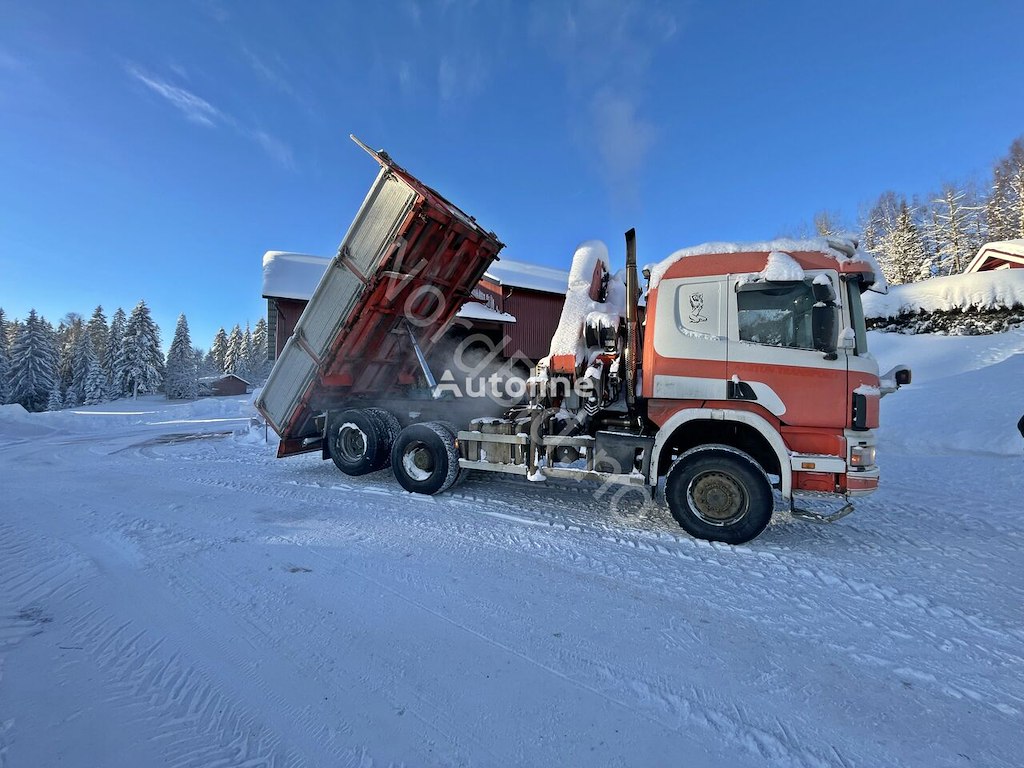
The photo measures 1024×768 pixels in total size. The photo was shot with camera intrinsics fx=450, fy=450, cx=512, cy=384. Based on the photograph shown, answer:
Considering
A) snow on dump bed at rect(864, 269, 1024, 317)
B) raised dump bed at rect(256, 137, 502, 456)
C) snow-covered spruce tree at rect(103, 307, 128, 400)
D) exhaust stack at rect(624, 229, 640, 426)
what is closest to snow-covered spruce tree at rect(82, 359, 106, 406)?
snow-covered spruce tree at rect(103, 307, 128, 400)

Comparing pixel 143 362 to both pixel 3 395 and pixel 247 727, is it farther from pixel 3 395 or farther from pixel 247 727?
pixel 247 727

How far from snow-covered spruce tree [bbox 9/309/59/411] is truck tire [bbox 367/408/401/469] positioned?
51398 mm

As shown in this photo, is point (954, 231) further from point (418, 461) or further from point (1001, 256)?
point (418, 461)

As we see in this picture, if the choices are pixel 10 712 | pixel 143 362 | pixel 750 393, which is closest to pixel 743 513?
pixel 750 393

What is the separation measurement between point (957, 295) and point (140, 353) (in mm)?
61994

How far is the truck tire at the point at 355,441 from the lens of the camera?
6.70 meters

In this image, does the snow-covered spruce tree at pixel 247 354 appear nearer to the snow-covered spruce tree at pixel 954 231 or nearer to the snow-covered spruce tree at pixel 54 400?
the snow-covered spruce tree at pixel 54 400

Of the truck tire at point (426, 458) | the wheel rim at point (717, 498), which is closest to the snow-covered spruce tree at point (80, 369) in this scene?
→ the truck tire at point (426, 458)

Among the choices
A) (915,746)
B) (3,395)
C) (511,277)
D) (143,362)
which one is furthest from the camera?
(143,362)

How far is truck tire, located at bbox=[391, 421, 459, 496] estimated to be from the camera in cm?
598

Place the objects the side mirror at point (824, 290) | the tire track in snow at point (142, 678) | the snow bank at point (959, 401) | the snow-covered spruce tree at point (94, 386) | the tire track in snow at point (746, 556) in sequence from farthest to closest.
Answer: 1. the snow-covered spruce tree at point (94, 386)
2. the snow bank at point (959, 401)
3. the side mirror at point (824, 290)
4. the tire track in snow at point (746, 556)
5. the tire track in snow at point (142, 678)

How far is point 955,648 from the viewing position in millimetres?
2703

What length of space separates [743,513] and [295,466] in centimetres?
712

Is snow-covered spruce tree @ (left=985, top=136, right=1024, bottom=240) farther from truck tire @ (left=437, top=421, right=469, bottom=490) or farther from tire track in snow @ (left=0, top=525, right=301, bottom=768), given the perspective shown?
tire track in snow @ (left=0, top=525, right=301, bottom=768)
